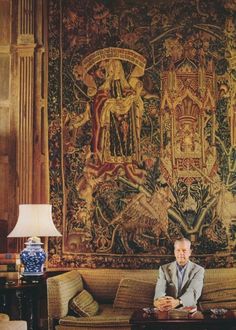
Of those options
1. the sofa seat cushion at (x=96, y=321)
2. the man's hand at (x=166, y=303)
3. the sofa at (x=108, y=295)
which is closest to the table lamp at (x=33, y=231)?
the sofa at (x=108, y=295)

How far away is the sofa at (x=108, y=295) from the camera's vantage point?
5.22 meters

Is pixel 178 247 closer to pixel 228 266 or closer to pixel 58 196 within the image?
pixel 228 266

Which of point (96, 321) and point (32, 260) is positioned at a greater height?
point (32, 260)

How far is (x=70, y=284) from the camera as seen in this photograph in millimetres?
5508

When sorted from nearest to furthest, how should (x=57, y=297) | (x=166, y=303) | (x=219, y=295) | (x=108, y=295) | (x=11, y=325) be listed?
1. (x=11, y=325)
2. (x=166, y=303)
3. (x=57, y=297)
4. (x=219, y=295)
5. (x=108, y=295)

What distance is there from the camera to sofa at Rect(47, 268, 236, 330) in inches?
206

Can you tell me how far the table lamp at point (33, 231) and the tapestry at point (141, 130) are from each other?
1.71ft

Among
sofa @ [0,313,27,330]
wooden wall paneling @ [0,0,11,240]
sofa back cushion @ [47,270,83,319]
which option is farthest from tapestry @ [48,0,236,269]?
sofa @ [0,313,27,330]

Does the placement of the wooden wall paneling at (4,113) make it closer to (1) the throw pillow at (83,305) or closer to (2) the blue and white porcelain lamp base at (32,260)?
(2) the blue and white porcelain lamp base at (32,260)

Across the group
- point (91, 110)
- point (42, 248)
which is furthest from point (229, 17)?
point (42, 248)

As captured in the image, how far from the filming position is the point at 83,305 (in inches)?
213

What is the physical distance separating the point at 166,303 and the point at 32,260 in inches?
61.3

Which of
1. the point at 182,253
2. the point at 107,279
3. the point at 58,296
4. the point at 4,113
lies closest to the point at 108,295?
the point at 107,279

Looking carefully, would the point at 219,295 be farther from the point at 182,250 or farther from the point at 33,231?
the point at 33,231
